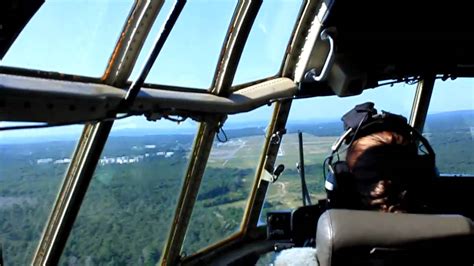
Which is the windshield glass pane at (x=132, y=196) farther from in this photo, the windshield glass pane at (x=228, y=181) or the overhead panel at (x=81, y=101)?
the windshield glass pane at (x=228, y=181)

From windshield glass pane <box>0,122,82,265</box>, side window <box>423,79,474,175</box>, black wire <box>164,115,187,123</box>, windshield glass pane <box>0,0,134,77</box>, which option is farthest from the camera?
Answer: side window <box>423,79,474,175</box>

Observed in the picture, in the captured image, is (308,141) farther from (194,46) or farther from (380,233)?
(380,233)

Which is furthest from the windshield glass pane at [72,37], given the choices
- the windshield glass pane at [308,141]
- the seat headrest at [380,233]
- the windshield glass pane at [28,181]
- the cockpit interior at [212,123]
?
the windshield glass pane at [308,141]

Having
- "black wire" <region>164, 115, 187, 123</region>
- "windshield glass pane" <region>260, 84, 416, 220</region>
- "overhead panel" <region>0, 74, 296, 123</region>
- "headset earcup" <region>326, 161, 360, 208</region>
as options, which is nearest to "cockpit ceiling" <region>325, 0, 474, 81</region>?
"windshield glass pane" <region>260, 84, 416, 220</region>

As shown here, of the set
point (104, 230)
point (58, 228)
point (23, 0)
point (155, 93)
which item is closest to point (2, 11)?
point (23, 0)

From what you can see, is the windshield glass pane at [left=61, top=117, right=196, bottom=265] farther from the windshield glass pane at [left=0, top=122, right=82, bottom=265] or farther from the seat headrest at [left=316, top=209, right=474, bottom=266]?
the seat headrest at [left=316, top=209, right=474, bottom=266]

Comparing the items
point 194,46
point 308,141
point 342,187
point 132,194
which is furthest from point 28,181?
point 308,141

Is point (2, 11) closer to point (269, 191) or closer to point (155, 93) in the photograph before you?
point (155, 93)
